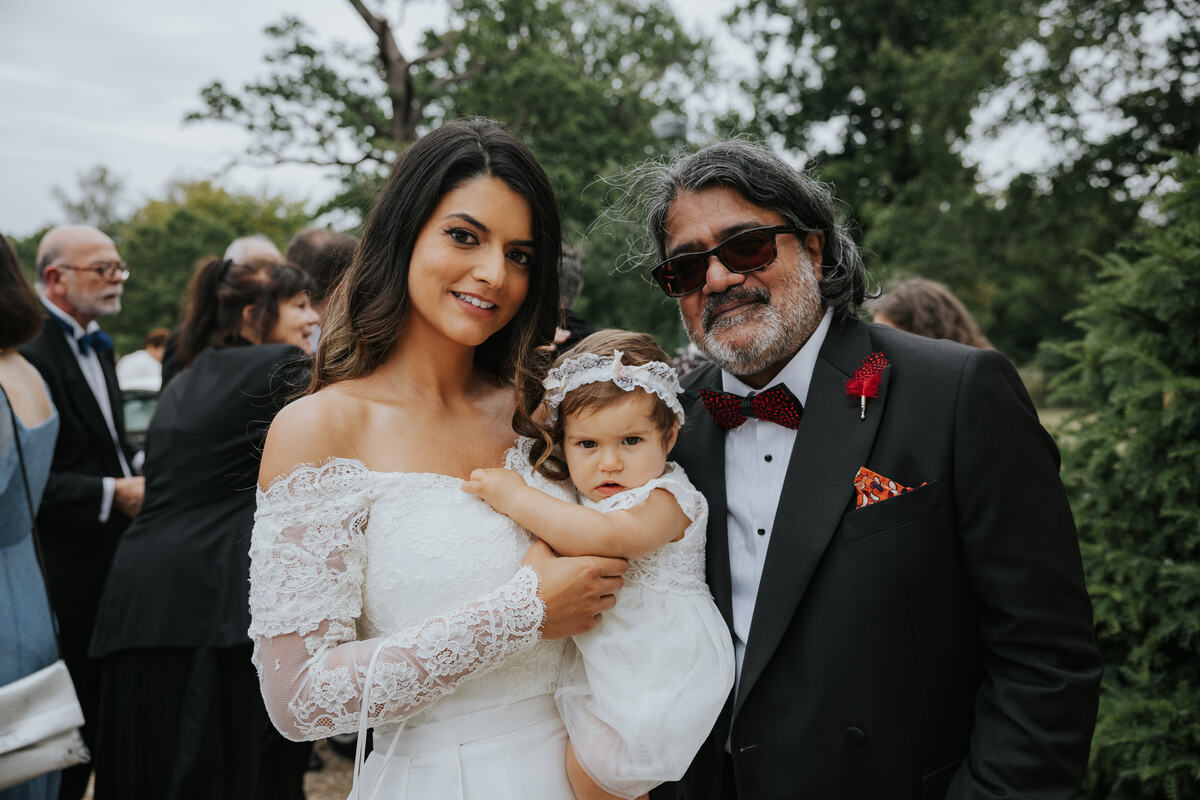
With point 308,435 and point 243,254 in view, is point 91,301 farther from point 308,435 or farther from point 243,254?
point 308,435

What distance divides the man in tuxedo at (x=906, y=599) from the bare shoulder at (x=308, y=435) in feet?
3.49

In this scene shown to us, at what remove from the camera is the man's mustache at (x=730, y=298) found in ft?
7.52

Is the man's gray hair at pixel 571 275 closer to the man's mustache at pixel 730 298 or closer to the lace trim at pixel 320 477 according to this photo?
the man's mustache at pixel 730 298

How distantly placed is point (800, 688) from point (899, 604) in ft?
1.05

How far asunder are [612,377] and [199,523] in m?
2.28

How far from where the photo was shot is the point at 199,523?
3.51 m

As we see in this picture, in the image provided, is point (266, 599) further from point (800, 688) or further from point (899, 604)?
point (899, 604)

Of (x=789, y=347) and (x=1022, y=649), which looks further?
(x=789, y=347)

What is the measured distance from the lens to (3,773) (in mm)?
2762

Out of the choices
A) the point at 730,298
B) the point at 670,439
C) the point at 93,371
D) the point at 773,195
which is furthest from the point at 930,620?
the point at 93,371

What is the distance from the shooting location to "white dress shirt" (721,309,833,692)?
218 cm

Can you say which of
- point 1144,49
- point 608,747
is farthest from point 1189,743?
point 1144,49

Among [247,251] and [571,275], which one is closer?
[247,251]

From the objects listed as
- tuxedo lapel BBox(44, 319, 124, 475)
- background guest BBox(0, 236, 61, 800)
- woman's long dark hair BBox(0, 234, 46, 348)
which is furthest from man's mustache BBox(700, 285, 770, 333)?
tuxedo lapel BBox(44, 319, 124, 475)
